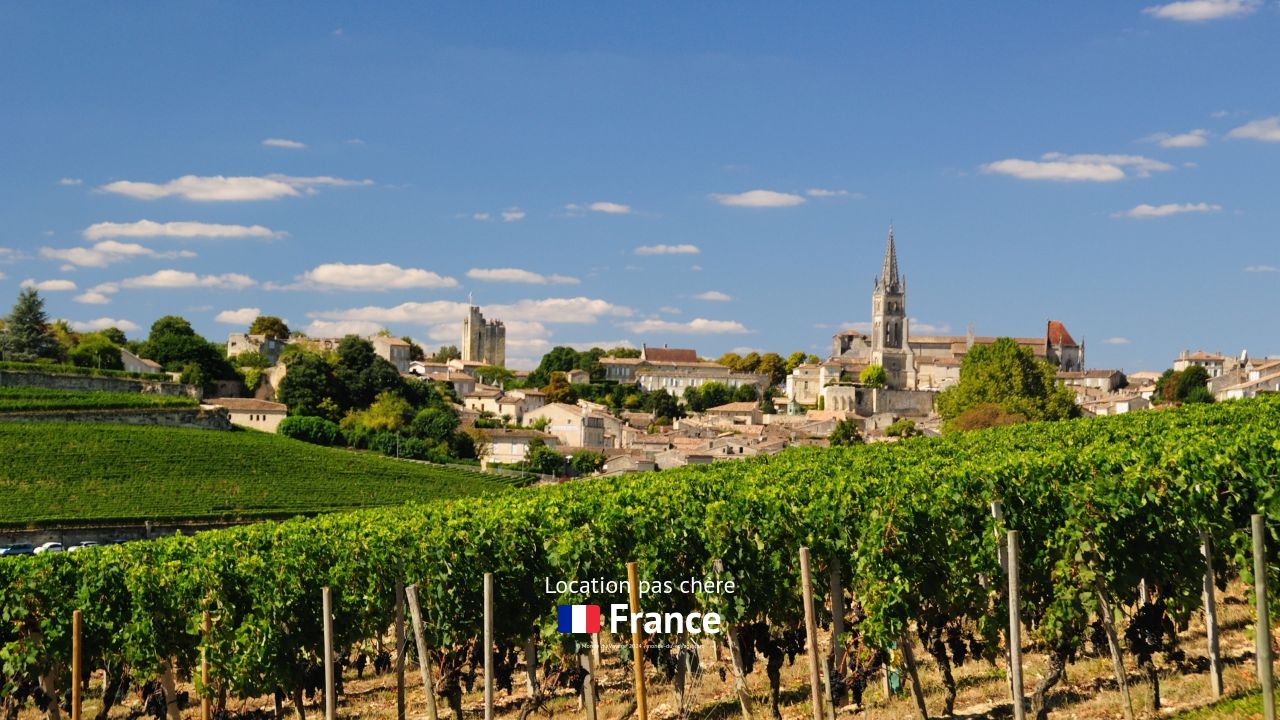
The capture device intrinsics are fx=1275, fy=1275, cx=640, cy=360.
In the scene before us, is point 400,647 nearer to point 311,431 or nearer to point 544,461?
point 544,461

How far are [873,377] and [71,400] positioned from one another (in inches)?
3214

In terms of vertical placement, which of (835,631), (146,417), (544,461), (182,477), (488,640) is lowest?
(544,461)

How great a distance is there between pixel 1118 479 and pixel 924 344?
139202mm

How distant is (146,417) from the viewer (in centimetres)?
6875

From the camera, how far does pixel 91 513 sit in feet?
153

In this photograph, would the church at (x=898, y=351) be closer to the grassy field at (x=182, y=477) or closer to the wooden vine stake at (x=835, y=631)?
the grassy field at (x=182, y=477)

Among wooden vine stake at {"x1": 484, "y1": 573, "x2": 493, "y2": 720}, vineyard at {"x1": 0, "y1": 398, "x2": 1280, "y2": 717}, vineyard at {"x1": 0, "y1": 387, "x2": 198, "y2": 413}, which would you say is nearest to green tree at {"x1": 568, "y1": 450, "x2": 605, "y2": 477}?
vineyard at {"x1": 0, "y1": 387, "x2": 198, "y2": 413}

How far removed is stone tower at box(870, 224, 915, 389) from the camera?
456 ft

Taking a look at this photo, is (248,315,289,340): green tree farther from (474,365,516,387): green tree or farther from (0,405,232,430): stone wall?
(0,405,232,430): stone wall

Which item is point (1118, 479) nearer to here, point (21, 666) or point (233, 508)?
point (21, 666)

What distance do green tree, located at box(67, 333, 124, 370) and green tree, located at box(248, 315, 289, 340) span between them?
109 ft

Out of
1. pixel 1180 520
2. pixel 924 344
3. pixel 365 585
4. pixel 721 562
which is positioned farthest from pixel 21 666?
pixel 924 344

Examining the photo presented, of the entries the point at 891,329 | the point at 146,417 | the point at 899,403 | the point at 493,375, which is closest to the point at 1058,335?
the point at 891,329

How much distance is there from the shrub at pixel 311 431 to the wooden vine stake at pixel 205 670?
63055 millimetres
